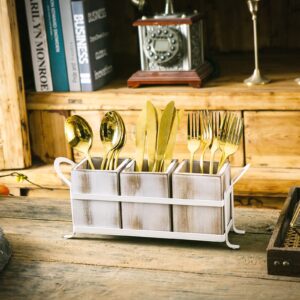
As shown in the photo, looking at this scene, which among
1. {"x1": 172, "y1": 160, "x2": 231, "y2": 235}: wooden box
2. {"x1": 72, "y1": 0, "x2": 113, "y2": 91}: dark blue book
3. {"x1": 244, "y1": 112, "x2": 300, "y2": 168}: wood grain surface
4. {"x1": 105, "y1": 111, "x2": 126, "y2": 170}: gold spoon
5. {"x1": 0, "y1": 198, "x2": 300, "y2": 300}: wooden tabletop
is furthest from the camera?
{"x1": 72, "y1": 0, "x2": 113, "y2": 91}: dark blue book

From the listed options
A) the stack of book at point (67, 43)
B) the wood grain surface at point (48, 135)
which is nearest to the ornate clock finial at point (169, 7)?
the stack of book at point (67, 43)

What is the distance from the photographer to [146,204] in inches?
59.7

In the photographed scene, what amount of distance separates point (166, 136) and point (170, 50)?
1.24 meters

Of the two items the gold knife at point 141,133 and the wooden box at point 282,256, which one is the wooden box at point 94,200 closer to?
the gold knife at point 141,133

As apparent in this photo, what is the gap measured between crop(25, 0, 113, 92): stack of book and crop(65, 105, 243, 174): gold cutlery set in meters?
1.18

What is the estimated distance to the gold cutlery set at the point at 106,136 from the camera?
5.20ft

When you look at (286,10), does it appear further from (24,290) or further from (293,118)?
(24,290)

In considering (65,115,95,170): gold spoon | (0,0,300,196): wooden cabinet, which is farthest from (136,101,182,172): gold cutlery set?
(0,0,300,196): wooden cabinet

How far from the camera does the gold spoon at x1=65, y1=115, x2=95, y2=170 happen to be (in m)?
1.61

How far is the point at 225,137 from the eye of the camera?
1.53 meters

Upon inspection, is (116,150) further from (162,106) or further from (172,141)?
(162,106)

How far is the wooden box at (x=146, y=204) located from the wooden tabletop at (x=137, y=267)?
4 centimetres

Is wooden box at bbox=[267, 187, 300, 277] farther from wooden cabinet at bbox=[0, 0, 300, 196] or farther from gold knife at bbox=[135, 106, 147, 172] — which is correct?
wooden cabinet at bbox=[0, 0, 300, 196]

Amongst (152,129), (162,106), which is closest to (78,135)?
(152,129)
